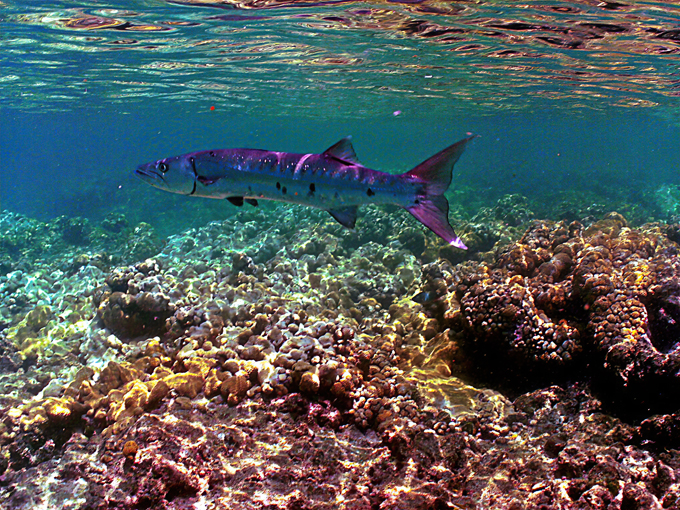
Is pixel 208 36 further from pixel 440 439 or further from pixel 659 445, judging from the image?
pixel 659 445

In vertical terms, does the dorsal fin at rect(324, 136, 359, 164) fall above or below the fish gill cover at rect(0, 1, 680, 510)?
above

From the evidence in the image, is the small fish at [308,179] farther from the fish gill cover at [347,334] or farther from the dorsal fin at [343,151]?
the fish gill cover at [347,334]

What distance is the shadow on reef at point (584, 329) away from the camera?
417 cm

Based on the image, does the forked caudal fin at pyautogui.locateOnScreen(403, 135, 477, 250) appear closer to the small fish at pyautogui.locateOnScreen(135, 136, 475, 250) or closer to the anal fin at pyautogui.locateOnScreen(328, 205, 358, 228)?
the small fish at pyautogui.locateOnScreen(135, 136, 475, 250)

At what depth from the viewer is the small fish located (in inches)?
132

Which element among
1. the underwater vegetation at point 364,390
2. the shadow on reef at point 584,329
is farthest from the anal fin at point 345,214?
the shadow on reef at point 584,329

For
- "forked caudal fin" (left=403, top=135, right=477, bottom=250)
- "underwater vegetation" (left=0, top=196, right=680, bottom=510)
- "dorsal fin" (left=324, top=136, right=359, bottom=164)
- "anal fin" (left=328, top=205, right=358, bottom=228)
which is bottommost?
"underwater vegetation" (left=0, top=196, right=680, bottom=510)

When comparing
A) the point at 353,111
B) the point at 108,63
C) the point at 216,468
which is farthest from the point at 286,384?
the point at 353,111

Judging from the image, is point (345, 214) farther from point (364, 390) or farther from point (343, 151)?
point (364, 390)

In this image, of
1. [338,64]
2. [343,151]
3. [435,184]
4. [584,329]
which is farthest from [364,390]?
[338,64]

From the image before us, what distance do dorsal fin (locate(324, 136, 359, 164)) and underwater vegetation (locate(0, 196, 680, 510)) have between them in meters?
2.68

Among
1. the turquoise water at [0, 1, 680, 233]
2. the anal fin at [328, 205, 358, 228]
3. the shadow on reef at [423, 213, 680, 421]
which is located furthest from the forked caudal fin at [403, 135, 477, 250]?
the turquoise water at [0, 1, 680, 233]

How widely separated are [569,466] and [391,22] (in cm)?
1420

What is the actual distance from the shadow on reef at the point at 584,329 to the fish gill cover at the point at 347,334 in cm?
3
